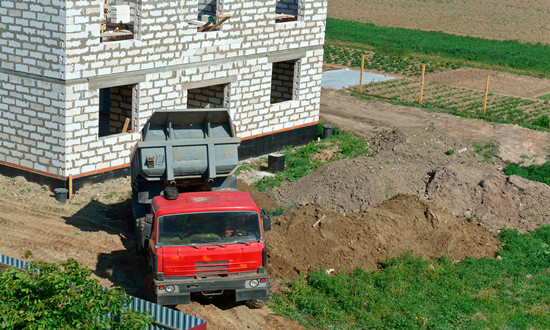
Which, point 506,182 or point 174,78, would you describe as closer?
point 506,182

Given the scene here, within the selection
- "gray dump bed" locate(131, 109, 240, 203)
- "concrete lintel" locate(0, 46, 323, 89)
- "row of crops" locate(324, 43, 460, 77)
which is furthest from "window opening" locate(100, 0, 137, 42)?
"row of crops" locate(324, 43, 460, 77)

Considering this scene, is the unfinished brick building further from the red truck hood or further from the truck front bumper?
the truck front bumper

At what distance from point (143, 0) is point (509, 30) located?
4599 cm

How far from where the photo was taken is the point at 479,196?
2027 cm

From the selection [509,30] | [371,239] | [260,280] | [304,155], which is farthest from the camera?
[509,30]

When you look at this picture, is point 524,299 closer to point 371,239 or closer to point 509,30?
point 371,239

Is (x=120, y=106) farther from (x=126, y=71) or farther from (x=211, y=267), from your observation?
(x=211, y=267)

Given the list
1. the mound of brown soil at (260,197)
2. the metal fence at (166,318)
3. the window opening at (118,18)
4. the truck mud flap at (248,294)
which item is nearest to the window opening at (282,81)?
the window opening at (118,18)

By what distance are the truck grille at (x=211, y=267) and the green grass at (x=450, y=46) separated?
33.8m

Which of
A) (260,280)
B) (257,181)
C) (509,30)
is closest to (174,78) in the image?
(257,181)

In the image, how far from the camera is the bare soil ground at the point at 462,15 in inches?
2381

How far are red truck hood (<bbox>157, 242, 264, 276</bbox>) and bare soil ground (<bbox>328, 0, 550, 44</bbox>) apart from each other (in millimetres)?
47089

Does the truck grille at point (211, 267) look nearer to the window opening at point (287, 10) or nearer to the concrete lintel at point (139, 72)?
the concrete lintel at point (139, 72)

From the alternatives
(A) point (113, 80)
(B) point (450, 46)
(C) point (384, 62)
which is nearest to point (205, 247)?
(A) point (113, 80)
